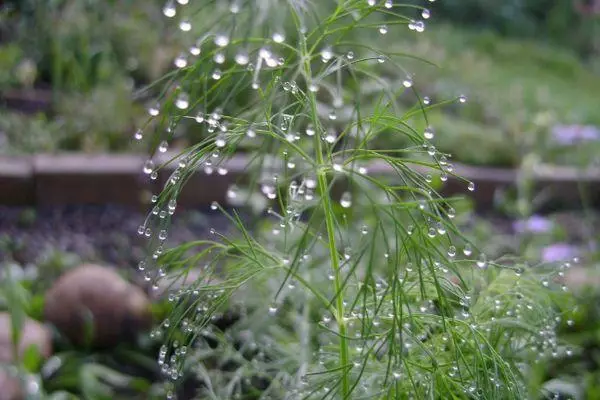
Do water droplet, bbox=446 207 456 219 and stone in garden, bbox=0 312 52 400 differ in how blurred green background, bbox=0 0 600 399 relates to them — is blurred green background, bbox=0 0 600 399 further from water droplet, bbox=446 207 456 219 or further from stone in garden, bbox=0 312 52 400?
water droplet, bbox=446 207 456 219

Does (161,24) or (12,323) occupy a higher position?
(161,24)

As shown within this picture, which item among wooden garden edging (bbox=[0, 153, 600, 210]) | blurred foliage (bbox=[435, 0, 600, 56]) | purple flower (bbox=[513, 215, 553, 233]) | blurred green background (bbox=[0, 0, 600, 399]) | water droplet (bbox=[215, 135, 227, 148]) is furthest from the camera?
blurred foliage (bbox=[435, 0, 600, 56])

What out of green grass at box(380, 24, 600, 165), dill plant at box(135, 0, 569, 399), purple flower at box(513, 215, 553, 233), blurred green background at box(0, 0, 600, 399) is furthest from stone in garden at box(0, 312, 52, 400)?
green grass at box(380, 24, 600, 165)

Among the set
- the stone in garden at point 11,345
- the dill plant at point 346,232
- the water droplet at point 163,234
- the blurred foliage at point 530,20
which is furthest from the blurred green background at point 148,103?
the blurred foliage at point 530,20

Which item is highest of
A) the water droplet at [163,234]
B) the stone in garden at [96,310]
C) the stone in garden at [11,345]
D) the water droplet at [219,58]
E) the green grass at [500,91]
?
the green grass at [500,91]

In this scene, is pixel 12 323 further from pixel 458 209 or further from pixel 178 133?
pixel 178 133

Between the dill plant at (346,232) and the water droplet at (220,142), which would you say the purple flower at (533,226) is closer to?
the dill plant at (346,232)

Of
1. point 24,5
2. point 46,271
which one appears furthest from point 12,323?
point 24,5
